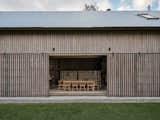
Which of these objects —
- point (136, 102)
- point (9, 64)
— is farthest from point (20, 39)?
point (136, 102)

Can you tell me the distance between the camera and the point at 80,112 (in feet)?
30.5

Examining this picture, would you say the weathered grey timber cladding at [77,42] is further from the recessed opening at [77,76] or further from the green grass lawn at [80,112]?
the green grass lawn at [80,112]

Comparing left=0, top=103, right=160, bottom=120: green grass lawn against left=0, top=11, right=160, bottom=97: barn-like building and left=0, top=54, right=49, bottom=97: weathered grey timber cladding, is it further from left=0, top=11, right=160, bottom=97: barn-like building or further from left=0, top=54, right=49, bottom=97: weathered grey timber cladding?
left=0, top=11, right=160, bottom=97: barn-like building

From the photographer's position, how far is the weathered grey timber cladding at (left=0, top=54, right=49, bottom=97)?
12148 millimetres

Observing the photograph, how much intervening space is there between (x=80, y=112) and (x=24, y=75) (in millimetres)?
4203

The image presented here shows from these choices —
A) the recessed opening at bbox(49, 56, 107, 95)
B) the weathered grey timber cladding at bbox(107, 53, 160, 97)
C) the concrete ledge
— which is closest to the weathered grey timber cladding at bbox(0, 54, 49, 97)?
the concrete ledge

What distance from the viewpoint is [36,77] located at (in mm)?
12188

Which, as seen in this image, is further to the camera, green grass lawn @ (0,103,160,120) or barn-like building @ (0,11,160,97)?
barn-like building @ (0,11,160,97)

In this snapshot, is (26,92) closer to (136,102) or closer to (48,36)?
(48,36)

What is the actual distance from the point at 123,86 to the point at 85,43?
2.85m

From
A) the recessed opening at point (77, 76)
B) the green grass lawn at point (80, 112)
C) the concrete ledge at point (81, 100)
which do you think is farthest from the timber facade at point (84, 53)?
the green grass lawn at point (80, 112)

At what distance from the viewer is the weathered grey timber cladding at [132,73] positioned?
1214 cm

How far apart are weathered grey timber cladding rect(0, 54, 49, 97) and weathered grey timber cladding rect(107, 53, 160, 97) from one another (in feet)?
10.8

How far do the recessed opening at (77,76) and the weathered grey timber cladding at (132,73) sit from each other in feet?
4.36
